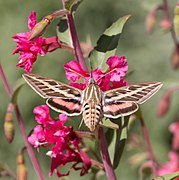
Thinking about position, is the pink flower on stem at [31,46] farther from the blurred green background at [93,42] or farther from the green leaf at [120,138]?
the blurred green background at [93,42]

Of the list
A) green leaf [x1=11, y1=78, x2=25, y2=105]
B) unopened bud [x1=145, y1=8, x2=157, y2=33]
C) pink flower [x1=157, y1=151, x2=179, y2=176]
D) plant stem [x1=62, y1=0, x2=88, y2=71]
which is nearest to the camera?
plant stem [x1=62, y1=0, x2=88, y2=71]

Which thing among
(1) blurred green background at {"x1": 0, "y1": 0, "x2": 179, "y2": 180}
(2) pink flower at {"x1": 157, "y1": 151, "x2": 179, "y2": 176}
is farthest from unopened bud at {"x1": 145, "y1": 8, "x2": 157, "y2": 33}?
(1) blurred green background at {"x1": 0, "y1": 0, "x2": 179, "y2": 180}

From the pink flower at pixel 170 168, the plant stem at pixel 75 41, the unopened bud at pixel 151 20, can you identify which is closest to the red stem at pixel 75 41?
the plant stem at pixel 75 41

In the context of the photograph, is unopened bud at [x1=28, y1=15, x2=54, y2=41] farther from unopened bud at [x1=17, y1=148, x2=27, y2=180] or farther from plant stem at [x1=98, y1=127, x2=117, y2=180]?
unopened bud at [x1=17, y1=148, x2=27, y2=180]

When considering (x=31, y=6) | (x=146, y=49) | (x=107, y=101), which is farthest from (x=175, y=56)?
(x=31, y=6)

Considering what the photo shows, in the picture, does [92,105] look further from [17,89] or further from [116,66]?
[17,89]

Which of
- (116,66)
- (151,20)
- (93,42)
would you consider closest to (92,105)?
(116,66)
